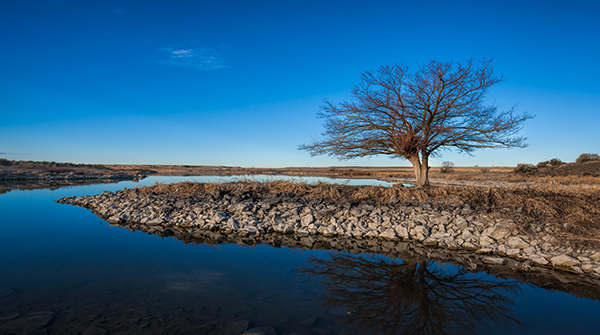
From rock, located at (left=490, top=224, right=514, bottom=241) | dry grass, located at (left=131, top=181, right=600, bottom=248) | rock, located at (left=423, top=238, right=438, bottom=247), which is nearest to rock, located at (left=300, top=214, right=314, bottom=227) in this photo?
dry grass, located at (left=131, top=181, right=600, bottom=248)

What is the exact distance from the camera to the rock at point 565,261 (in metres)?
7.05

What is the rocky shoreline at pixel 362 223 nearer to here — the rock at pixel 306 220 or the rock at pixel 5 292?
the rock at pixel 306 220

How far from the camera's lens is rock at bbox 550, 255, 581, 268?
23.1ft

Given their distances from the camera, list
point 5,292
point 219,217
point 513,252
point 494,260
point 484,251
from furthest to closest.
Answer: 1. point 219,217
2. point 484,251
3. point 513,252
4. point 494,260
5. point 5,292

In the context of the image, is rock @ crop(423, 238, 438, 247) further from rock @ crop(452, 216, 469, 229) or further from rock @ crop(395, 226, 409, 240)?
rock @ crop(452, 216, 469, 229)

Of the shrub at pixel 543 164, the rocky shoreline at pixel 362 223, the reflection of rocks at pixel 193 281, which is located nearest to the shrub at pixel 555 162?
the shrub at pixel 543 164

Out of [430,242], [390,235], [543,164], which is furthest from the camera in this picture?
[543,164]

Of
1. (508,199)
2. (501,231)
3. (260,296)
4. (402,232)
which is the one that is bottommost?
(260,296)

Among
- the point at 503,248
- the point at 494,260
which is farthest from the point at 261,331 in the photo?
the point at 503,248

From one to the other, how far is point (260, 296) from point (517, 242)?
730cm

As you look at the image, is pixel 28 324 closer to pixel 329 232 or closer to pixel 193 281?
pixel 193 281

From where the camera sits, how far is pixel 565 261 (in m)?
7.11

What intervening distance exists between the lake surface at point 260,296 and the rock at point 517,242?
6.93 feet

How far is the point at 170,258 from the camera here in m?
7.94
